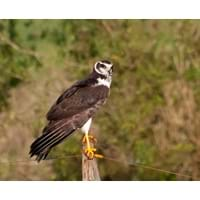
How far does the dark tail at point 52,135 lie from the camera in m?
4.14

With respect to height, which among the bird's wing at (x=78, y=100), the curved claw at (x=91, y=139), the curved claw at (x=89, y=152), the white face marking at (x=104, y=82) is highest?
the white face marking at (x=104, y=82)

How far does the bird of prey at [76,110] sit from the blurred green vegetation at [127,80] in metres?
0.16

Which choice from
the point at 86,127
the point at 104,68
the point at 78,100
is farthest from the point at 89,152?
the point at 104,68

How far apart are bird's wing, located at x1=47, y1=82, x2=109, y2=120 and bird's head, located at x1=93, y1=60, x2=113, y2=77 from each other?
0.10 meters

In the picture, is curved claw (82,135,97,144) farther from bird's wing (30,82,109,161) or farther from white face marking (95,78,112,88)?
white face marking (95,78,112,88)

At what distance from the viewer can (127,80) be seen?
4.64 meters

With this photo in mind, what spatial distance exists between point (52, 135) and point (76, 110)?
0.17 meters

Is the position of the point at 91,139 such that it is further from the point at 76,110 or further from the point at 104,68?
the point at 104,68

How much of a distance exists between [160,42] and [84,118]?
654mm

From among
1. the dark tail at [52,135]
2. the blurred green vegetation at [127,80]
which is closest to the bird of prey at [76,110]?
the dark tail at [52,135]

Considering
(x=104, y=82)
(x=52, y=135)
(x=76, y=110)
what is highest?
(x=104, y=82)

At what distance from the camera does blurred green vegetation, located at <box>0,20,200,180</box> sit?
14.9 feet

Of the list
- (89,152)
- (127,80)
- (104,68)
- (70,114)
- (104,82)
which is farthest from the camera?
(127,80)

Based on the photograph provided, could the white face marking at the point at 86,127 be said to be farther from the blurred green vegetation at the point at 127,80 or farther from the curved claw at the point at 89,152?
the blurred green vegetation at the point at 127,80
